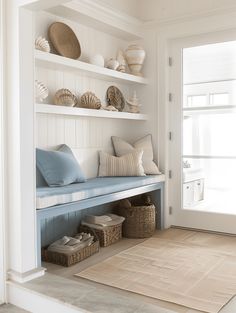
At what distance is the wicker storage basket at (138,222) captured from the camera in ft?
12.4

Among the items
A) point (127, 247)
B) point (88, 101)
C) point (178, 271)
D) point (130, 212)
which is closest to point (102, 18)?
point (88, 101)

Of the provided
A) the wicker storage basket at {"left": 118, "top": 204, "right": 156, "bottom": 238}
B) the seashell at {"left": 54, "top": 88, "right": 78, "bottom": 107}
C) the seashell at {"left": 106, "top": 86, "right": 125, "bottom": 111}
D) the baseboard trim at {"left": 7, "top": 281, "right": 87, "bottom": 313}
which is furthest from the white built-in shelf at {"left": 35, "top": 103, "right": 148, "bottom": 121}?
the baseboard trim at {"left": 7, "top": 281, "right": 87, "bottom": 313}

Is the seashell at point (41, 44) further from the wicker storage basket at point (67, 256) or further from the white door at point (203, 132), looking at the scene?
the wicker storage basket at point (67, 256)

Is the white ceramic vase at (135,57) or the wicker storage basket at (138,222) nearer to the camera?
the wicker storage basket at (138,222)

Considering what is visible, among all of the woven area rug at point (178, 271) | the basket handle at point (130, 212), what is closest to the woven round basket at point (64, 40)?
the basket handle at point (130, 212)

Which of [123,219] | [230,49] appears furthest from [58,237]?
[230,49]

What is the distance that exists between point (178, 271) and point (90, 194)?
3.06 feet

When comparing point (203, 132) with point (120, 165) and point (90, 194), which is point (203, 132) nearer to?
point (120, 165)

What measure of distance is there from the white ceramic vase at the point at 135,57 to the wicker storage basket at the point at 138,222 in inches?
60.0

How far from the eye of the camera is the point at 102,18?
12.0 feet

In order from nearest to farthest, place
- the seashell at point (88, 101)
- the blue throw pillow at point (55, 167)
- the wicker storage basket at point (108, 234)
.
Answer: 1. the blue throw pillow at point (55, 167)
2. the wicker storage basket at point (108, 234)
3. the seashell at point (88, 101)

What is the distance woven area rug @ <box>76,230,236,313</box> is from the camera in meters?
2.43

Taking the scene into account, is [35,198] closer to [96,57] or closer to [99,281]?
[99,281]

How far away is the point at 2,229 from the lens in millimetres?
2508
